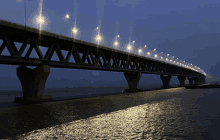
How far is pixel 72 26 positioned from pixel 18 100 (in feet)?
64.0

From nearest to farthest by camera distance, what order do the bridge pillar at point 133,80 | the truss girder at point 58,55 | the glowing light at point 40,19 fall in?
the truss girder at point 58,55
the glowing light at point 40,19
the bridge pillar at point 133,80

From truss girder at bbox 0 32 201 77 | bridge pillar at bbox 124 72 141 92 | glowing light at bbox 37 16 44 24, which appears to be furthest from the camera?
bridge pillar at bbox 124 72 141 92

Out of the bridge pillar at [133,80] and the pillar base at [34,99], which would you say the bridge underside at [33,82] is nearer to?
the pillar base at [34,99]

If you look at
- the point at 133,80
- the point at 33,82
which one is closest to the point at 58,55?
the point at 33,82

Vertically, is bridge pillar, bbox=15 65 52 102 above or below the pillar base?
above

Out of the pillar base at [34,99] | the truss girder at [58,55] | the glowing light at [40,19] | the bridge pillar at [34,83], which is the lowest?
the pillar base at [34,99]

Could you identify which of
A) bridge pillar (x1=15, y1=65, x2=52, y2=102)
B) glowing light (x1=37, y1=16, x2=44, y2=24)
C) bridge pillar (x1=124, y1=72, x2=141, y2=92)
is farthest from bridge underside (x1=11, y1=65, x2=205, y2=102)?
bridge pillar (x1=124, y1=72, x2=141, y2=92)

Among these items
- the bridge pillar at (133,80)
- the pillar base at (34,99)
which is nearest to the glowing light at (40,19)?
the pillar base at (34,99)

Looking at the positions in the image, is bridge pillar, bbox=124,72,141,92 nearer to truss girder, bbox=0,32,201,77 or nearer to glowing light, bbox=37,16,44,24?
truss girder, bbox=0,32,201,77

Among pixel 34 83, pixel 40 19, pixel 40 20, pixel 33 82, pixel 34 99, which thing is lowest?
pixel 34 99

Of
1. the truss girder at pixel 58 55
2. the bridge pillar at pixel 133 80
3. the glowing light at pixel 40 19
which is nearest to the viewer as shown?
the truss girder at pixel 58 55

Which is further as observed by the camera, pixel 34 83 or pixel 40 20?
pixel 40 20

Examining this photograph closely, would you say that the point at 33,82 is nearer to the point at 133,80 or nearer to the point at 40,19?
the point at 40,19

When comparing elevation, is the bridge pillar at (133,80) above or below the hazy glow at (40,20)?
below
